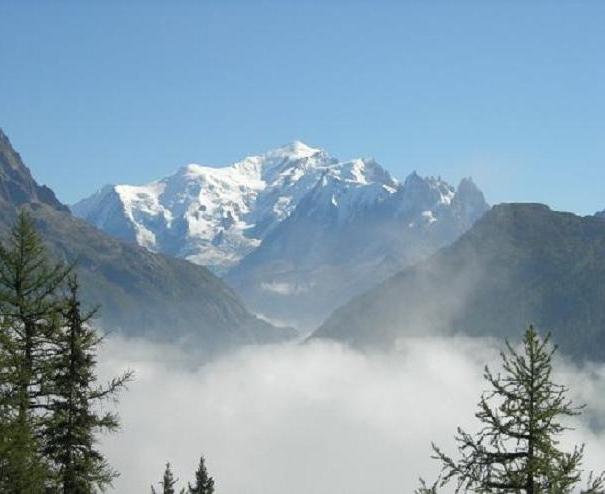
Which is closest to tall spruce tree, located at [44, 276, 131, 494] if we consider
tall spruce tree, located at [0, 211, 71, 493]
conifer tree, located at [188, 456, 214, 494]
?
tall spruce tree, located at [0, 211, 71, 493]

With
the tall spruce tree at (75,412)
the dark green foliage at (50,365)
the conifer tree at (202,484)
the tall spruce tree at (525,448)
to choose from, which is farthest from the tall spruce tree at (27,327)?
the conifer tree at (202,484)

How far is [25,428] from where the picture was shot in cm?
2434

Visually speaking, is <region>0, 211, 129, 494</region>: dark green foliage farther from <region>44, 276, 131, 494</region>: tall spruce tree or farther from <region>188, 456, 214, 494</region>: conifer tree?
<region>188, 456, 214, 494</region>: conifer tree

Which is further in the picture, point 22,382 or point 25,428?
point 22,382

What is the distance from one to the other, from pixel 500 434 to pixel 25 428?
13671 mm

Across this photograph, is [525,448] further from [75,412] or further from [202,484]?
[202,484]

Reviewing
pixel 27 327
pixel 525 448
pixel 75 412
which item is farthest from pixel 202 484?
pixel 525 448

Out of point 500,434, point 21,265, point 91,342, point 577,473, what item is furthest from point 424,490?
point 21,265

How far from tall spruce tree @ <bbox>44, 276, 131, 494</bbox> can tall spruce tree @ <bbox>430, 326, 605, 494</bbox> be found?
1336 cm

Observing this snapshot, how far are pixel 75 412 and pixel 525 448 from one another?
53.1 feet

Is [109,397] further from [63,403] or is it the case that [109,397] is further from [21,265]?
[21,265]

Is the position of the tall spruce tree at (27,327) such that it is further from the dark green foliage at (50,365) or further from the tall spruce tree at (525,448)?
the tall spruce tree at (525,448)

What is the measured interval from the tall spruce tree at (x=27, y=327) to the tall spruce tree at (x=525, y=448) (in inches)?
501

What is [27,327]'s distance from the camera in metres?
29.5
